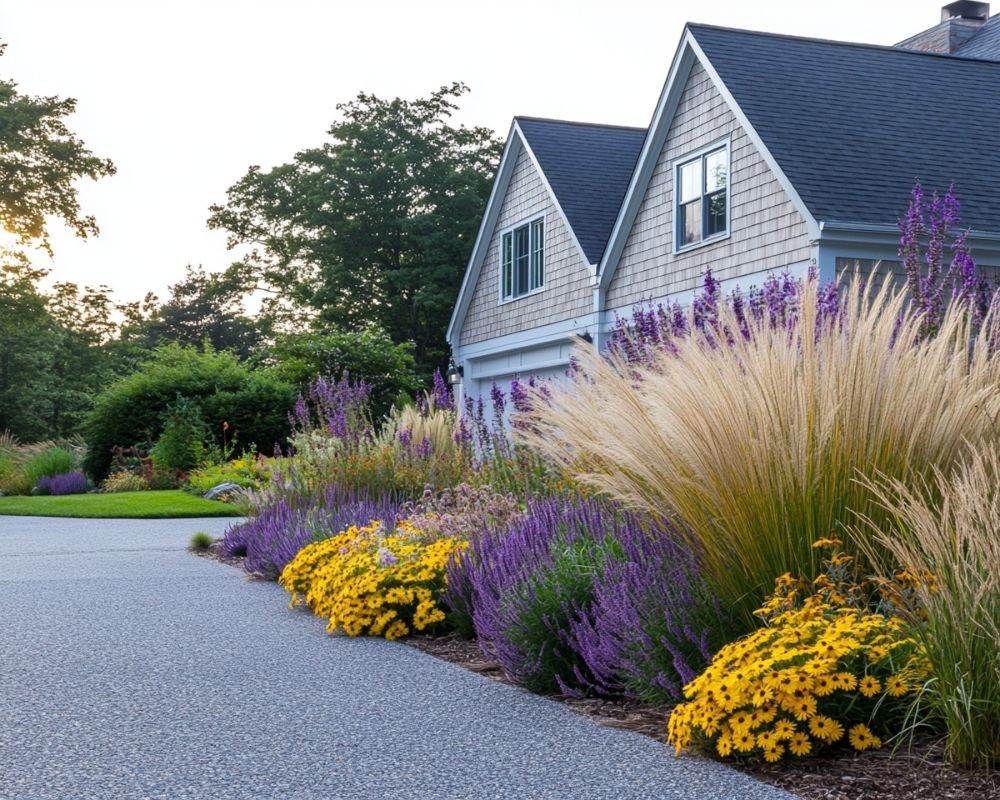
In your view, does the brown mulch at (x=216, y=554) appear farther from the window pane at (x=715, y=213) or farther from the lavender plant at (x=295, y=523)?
the window pane at (x=715, y=213)

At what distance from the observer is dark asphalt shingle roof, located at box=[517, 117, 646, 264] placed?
18.8 m

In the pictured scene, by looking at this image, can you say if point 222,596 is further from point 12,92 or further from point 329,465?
point 12,92

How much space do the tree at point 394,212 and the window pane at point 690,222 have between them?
1941 cm

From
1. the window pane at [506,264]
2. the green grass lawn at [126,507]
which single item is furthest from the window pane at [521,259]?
the green grass lawn at [126,507]

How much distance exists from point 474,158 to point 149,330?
22.5 meters

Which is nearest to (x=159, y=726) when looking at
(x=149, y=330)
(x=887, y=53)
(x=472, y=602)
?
(x=472, y=602)

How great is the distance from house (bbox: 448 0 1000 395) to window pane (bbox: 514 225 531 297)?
35 mm

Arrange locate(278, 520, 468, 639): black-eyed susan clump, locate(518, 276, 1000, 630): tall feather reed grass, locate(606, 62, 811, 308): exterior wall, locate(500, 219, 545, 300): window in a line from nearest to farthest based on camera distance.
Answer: locate(518, 276, 1000, 630): tall feather reed grass → locate(278, 520, 468, 639): black-eyed susan clump → locate(606, 62, 811, 308): exterior wall → locate(500, 219, 545, 300): window

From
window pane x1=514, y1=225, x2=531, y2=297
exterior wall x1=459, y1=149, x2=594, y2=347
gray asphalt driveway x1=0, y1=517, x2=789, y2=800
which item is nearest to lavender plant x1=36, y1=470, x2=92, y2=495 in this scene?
exterior wall x1=459, y1=149, x2=594, y2=347

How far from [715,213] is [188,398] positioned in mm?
10470

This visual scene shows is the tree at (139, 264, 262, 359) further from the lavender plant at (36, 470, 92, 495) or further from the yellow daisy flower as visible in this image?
the yellow daisy flower

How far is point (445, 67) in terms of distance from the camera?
37000 mm

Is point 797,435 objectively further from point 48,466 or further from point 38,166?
point 38,166

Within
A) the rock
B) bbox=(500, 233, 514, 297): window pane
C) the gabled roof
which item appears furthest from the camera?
bbox=(500, 233, 514, 297): window pane
